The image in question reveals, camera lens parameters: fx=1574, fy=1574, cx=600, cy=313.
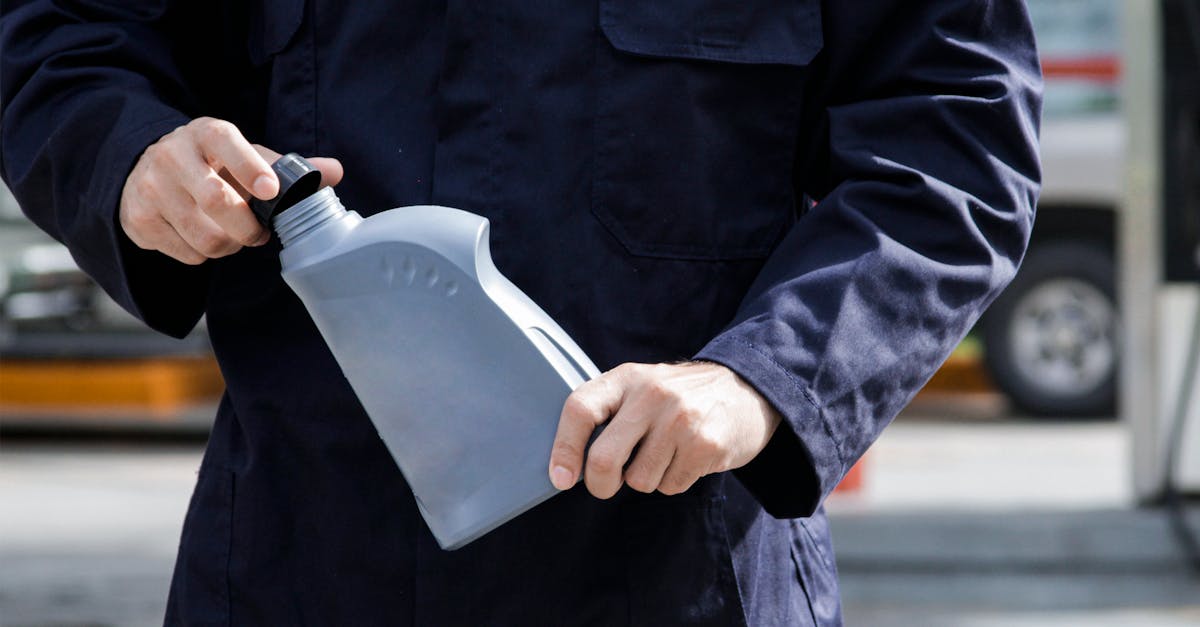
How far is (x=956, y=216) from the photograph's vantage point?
1.25 meters

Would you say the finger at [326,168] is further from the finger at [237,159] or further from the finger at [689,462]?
the finger at [689,462]

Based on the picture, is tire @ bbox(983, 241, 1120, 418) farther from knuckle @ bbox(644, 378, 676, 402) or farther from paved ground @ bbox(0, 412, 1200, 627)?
knuckle @ bbox(644, 378, 676, 402)

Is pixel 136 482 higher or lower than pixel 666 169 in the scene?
lower

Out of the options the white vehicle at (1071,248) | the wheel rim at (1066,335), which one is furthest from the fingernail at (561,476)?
the wheel rim at (1066,335)

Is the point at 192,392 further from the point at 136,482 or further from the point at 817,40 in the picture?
the point at 817,40

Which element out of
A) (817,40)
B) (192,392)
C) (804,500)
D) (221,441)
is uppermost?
(817,40)

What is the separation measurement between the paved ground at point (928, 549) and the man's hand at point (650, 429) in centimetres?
370

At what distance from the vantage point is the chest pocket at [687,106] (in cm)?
132

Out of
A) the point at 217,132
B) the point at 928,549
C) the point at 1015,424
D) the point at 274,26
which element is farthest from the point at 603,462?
the point at 1015,424

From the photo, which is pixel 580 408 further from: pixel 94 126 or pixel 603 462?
pixel 94 126

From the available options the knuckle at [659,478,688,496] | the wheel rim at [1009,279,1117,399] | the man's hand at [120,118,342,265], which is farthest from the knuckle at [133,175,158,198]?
the wheel rim at [1009,279,1117,399]

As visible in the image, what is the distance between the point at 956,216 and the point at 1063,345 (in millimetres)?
7208

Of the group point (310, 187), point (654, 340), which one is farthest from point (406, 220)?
point (654, 340)

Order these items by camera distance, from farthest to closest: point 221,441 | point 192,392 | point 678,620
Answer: point 192,392 → point 221,441 → point 678,620
